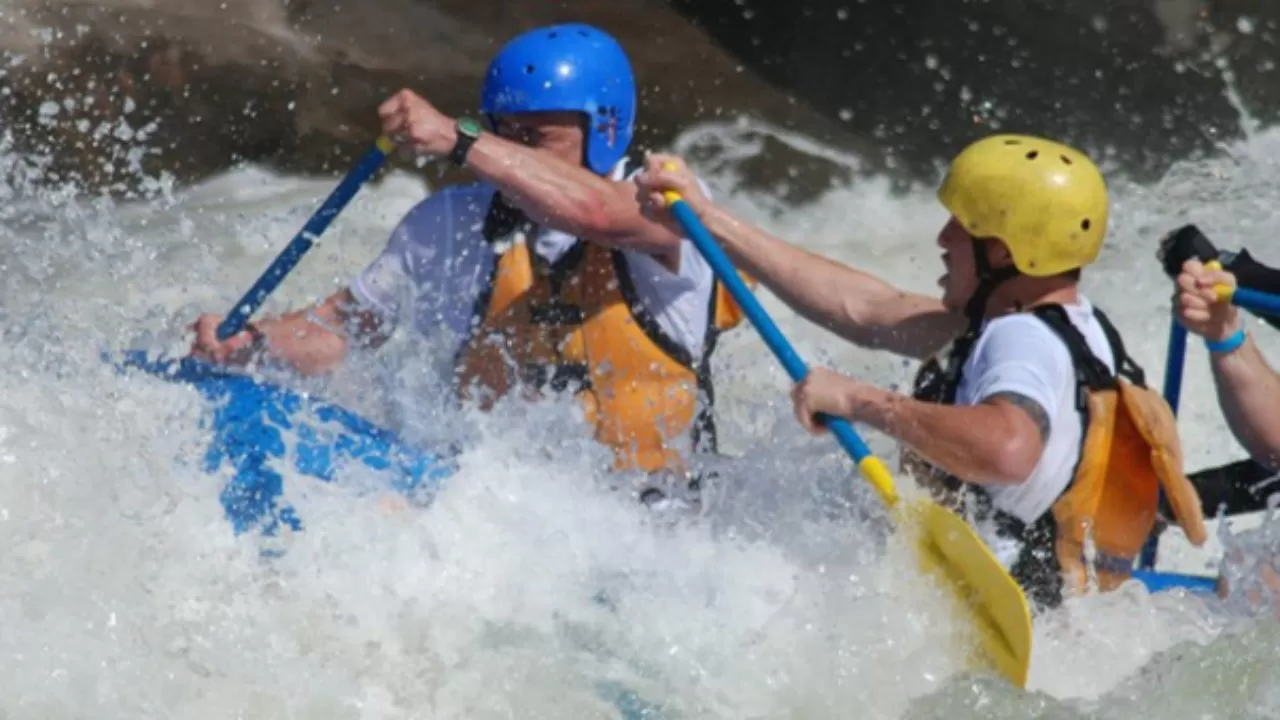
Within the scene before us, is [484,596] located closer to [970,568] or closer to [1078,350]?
[970,568]

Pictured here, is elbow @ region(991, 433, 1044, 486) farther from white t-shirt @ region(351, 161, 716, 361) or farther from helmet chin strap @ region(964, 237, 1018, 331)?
white t-shirt @ region(351, 161, 716, 361)

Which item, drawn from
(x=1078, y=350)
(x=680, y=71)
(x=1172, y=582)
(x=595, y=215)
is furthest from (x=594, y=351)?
(x=680, y=71)

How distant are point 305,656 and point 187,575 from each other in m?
0.29

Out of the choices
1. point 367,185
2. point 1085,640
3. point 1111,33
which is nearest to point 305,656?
point 1085,640

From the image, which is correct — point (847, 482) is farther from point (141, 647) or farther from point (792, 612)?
point (141, 647)

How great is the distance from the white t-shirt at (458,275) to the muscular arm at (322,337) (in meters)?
0.05

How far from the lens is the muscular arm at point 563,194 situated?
384cm

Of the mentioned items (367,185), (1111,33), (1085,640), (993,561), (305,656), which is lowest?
(367,185)

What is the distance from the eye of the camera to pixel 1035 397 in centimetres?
332

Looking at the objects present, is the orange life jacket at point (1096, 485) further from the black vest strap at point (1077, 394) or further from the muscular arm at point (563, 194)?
the muscular arm at point (563, 194)

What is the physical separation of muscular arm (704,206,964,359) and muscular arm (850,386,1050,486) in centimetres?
49

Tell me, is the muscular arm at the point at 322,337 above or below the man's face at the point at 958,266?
below

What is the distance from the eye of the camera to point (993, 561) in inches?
132

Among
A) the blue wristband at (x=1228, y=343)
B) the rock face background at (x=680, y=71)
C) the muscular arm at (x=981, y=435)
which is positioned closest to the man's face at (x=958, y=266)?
the muscular arm at (x=981, y=435)
